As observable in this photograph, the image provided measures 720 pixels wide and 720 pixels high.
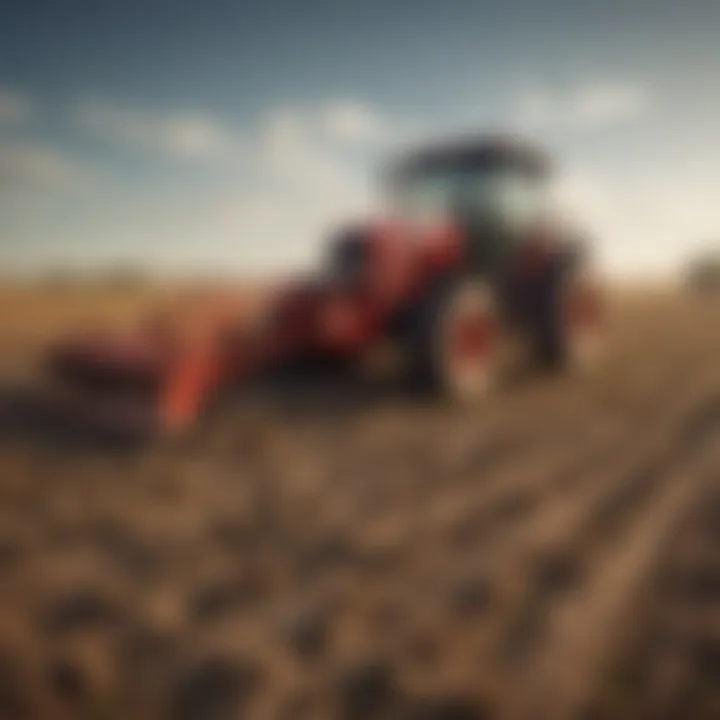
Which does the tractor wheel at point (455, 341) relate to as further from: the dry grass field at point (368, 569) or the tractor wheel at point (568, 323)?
the tractor wheel at point (568, 323)

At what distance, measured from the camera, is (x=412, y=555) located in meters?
2.59

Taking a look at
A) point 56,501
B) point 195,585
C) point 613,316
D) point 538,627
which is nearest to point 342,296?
point 56,501

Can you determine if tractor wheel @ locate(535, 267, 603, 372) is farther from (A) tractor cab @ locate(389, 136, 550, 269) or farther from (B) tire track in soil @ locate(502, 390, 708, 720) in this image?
(B) tire track in soil @ locate(502, 390, 708, 720)

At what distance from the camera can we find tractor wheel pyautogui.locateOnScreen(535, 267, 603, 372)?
5.34 meters

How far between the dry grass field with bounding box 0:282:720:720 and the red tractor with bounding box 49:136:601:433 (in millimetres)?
309

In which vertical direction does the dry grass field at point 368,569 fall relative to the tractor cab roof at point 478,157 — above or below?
below

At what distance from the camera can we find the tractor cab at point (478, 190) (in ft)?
16.3

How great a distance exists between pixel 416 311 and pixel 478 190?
109cm

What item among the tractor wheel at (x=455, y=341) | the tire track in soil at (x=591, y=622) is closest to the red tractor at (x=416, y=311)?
the tractor wheel at (x=455, y=341)

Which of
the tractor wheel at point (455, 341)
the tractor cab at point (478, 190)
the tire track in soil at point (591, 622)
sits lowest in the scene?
the tire track in soil at point (591, 622)

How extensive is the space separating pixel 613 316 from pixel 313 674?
328 inches

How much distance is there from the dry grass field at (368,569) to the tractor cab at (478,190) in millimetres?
1325

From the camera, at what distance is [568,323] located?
214 inches

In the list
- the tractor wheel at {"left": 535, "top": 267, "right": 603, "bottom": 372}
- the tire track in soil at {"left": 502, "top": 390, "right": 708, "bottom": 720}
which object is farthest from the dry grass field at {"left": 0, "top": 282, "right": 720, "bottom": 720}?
the tractor wheel at {"left": 535, "top": 267, "right": 603, "bottom": 372}
